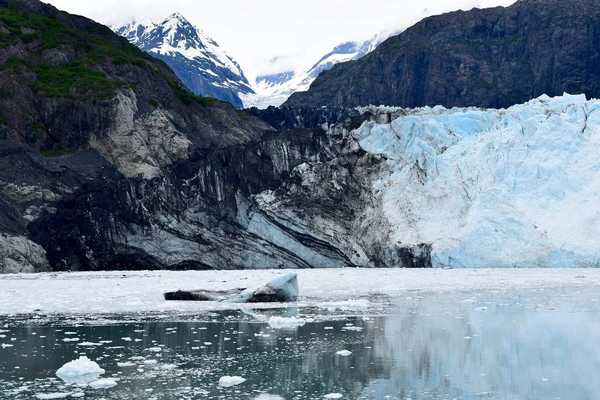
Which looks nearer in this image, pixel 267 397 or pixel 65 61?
pixel 267 397

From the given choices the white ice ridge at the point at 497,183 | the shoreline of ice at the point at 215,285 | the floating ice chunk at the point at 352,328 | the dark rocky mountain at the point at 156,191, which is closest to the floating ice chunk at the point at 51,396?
the floating ice chunk at the point at 352,328

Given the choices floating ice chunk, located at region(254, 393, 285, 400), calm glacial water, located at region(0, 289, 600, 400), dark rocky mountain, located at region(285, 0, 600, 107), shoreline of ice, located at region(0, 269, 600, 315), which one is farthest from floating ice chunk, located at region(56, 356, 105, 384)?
dark rocky mountain, located at region(285, 0, 600, 107)

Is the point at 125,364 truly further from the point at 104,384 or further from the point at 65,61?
the point at 65,61

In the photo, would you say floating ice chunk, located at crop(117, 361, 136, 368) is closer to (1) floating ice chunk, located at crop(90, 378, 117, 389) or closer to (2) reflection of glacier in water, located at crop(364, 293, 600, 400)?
(1) floating ice chunk, located at crop(90, 378, 117, 389)

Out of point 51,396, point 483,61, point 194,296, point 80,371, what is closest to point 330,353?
point 80,371

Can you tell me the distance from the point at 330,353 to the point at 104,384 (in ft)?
14.5

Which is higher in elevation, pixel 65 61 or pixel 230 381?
pixel 65 61

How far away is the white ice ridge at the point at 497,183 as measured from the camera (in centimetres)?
3612

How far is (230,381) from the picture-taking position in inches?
474

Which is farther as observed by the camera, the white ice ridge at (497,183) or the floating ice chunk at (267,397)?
the white ice ridge at (497,183)

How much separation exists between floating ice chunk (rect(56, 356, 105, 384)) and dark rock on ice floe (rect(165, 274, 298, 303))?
1099cm

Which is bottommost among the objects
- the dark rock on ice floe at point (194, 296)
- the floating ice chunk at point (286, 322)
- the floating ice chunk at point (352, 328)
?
the floating ice chunk at point (352, 328)

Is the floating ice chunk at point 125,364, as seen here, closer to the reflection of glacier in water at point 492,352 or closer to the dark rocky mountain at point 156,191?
the reflection of glacier in water at point 492,352

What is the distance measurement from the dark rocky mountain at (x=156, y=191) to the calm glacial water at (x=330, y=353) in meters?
19.1
